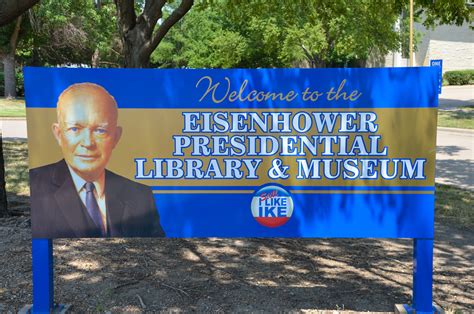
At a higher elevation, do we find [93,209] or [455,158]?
[93,209]

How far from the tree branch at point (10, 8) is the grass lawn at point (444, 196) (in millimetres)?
3690

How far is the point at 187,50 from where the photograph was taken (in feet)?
151

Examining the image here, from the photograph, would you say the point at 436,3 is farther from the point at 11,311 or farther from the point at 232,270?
the point at 11,311

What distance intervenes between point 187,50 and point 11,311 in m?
43.7

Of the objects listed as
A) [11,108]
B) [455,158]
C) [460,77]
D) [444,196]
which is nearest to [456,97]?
[460,77]

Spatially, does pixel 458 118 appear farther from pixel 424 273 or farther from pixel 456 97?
pixel 424 273

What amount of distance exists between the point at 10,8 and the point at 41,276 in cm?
227

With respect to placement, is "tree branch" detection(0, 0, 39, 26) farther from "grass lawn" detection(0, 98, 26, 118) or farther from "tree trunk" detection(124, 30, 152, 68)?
"grass lawn" detection(0, 98, 26, 118)

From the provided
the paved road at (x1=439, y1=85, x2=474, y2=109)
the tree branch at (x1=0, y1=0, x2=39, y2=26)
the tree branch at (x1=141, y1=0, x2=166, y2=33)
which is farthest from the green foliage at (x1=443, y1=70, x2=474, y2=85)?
the tree branch at (x1=0, y1=0, x2=39, y2=26)

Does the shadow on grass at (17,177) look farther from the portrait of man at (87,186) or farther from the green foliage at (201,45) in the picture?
the green foliage at (201,45)

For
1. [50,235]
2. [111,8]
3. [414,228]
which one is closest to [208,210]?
[50,235]

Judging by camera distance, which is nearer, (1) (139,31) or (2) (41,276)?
(2) (41,276)

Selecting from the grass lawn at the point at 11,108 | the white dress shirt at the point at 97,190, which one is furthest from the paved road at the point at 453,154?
the white dress shirt at the point at 97,190

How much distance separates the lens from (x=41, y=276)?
339 centimetres
